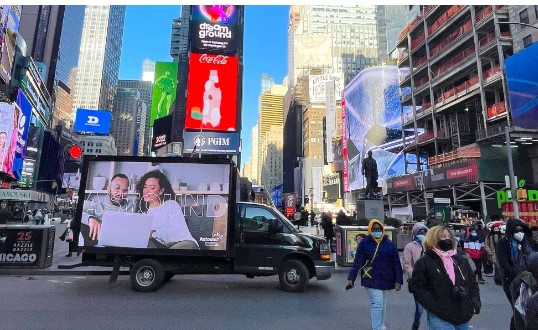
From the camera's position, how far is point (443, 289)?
3125mm

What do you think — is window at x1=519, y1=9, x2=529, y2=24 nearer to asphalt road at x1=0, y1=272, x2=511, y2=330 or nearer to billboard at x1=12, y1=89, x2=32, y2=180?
asphalt road at x1=0, y1=272, x2=511, y2=330

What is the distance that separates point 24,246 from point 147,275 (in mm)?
5398

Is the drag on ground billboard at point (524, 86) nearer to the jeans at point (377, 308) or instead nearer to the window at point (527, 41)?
the window at point (527, 41)

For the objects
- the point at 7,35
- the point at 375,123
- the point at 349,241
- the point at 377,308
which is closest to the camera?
the point at 377,308

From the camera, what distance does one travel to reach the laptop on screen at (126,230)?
8.57m

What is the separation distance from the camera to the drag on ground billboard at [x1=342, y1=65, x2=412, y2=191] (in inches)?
2864

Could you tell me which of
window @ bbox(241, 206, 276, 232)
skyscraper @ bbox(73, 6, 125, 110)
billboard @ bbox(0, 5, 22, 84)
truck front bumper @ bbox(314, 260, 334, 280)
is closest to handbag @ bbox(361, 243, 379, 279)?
truck front bumper @ bbox(314, 260, 334, 280)

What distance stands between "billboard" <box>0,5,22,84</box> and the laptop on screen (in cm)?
6153

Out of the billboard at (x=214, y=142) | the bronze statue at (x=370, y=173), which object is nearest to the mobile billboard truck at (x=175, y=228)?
the bronze statue at (x=370, y=173)

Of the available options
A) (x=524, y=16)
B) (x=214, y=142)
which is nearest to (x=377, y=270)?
(x=214, y=142)

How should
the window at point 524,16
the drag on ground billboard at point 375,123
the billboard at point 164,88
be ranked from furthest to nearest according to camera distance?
the drag on ground billboard at point 375,123 < the billboard at point 164,88 < the window at point 524,16

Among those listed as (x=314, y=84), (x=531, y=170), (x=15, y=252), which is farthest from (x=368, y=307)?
(x=314, y=84)

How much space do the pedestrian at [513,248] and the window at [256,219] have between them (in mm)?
5367

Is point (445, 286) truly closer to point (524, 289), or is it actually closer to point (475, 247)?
point (524, 289)
